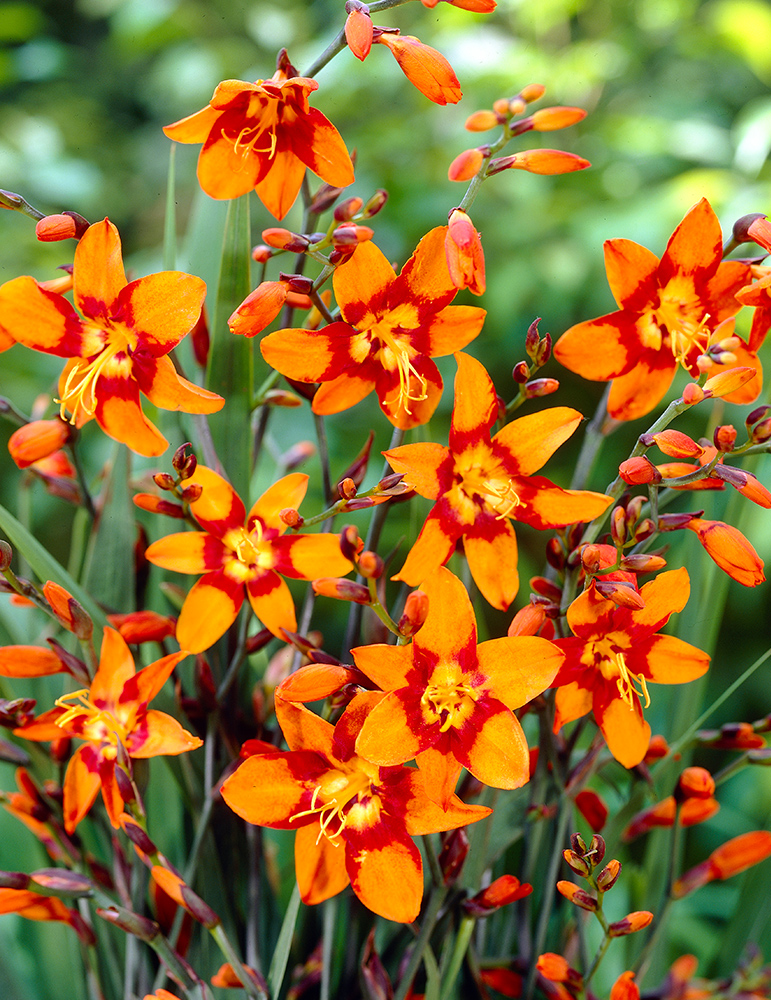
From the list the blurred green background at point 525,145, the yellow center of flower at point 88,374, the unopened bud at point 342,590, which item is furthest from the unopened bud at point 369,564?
the blurred green background at point 525,145

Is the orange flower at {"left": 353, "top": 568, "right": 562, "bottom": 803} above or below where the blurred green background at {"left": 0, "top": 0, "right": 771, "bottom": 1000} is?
below

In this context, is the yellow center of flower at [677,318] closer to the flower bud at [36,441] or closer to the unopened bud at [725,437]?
the unopened bud at [725,437]

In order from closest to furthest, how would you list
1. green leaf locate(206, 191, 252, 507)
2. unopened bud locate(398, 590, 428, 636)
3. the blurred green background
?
unopened bud locate(398, 590, 428, 636) < green leaf locate(206, 191, 252, 507) < the blurred green background

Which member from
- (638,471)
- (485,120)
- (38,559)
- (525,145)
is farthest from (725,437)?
(525,145)

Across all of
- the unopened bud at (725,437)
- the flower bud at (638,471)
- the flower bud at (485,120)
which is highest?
the flower bud at (485,120)

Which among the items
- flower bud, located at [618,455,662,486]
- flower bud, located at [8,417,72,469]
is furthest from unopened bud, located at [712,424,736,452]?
flower bud, located at [8,417,72,469]

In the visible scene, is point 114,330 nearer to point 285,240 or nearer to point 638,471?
point 285,240

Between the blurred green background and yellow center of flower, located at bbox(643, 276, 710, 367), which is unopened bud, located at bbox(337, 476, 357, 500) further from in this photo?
the blurred green background
